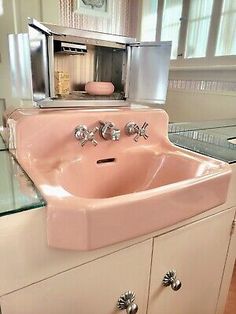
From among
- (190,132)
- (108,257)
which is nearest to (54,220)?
(108,257)

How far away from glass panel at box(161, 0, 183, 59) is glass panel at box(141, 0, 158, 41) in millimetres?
76

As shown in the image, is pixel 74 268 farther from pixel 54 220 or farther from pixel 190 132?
pixel 190 132

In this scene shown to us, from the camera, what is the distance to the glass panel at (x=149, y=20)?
1233 mm

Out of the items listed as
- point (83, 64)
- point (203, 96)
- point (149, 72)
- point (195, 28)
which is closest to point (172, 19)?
point (195, 28)

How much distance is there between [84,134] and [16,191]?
0.25 meters

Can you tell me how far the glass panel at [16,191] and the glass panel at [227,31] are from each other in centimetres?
130

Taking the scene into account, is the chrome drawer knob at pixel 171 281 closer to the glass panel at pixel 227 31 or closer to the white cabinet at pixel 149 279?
the white cabinet at pixel 149 279

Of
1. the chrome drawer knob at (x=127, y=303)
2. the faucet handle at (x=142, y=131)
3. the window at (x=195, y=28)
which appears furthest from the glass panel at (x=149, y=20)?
the chrome drawer knob at (x=127, y=303)

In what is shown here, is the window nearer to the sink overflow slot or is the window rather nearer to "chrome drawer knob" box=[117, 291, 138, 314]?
the sink overflow slot

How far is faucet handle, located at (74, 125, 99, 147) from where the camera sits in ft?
1.96

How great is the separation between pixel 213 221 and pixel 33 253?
A: 473 millimetres

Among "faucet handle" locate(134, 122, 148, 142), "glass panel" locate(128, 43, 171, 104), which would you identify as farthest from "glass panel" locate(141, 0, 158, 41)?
"faucet handle" locate(134, 122, 148, 142)

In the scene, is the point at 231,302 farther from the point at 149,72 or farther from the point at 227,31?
the point at 227,31

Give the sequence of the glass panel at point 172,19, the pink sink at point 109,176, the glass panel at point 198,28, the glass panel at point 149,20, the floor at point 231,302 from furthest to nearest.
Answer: the glass panel at point 172,19, the glass panel at point 198,28, the glass panel at point 149,20, the floor at point 231,302, the pink sink at point 109,176
